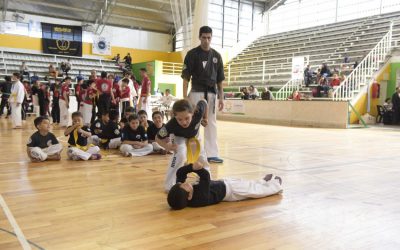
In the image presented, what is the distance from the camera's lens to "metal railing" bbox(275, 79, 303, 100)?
1663 centimetres

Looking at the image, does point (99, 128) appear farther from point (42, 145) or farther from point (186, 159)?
point (186, 159)

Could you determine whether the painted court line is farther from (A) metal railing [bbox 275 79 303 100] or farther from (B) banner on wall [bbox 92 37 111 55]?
(B) banner on wall [bbox 92 37 111 55]

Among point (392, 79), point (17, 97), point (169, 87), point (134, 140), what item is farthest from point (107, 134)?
point (169, 87)

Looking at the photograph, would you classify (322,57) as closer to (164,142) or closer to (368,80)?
(368,80)

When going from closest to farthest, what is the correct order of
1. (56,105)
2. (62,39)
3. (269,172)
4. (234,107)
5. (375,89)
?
(269,172) → (56,105) → (375,89) → (234,107) → (62,39)

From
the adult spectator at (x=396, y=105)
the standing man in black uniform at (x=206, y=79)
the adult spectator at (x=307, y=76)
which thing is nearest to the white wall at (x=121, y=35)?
the adult spectator at (x=307, y=76)

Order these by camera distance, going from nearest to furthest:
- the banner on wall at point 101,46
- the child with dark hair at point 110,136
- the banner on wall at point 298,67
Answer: the child with dark hair at point 110,136 < the banner on wall at point 298,67 < the banner on wall at point 101,46

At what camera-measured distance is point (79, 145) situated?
16.2 ft

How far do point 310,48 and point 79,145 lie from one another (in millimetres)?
17540

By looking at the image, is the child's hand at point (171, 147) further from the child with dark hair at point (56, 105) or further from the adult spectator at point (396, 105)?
the adult spectator at point (396, 105)

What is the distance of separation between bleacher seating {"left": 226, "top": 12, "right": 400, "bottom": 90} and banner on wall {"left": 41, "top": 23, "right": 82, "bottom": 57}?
9.86m

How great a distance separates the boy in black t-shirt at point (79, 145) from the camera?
467 centimetres

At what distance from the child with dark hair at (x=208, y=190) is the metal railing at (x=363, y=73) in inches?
434

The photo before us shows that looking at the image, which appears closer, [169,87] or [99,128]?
[99,128]
